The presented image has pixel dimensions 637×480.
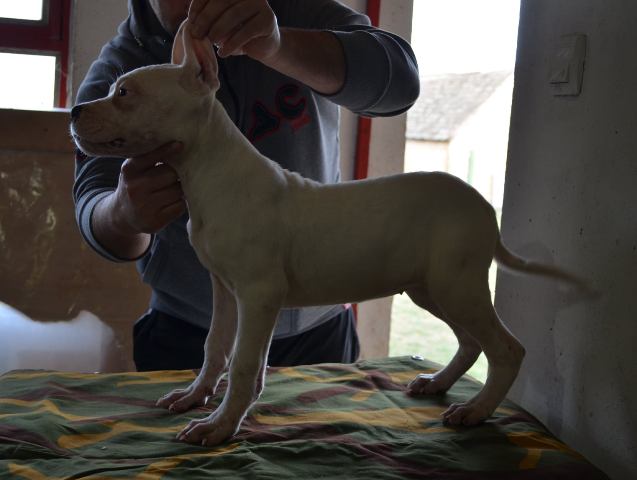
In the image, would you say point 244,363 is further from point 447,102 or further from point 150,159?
point 447,102

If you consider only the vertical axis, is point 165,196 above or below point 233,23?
below

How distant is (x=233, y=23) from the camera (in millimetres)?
1040

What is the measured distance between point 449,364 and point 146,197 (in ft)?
2.10

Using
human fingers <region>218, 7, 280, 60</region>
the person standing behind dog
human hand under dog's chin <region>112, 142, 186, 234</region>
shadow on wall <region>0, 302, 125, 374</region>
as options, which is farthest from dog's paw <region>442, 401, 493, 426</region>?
shadow on wall <region>0, 302, 125, 374</region>

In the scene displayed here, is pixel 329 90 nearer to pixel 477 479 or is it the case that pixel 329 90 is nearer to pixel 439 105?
pixel 477 479

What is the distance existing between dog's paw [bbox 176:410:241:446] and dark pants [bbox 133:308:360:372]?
1.81ft

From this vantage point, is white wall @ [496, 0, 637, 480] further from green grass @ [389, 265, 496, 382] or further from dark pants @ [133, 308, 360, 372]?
green grass @ [389, 265, 496, 382]

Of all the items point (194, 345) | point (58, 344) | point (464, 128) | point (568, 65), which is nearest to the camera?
point (568, 65)

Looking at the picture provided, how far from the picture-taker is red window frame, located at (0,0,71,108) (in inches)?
108

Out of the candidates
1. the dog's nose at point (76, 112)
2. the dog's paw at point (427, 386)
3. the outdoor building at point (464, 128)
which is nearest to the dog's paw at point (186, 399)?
the dog's paw at point (427, 386)

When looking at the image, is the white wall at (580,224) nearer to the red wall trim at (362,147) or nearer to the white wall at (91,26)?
the red wall trim at (362,147)

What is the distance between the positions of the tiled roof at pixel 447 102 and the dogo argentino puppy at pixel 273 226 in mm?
3838

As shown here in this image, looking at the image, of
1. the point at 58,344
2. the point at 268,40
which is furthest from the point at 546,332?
the point at 58,344

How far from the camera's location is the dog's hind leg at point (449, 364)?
4.07 ft
